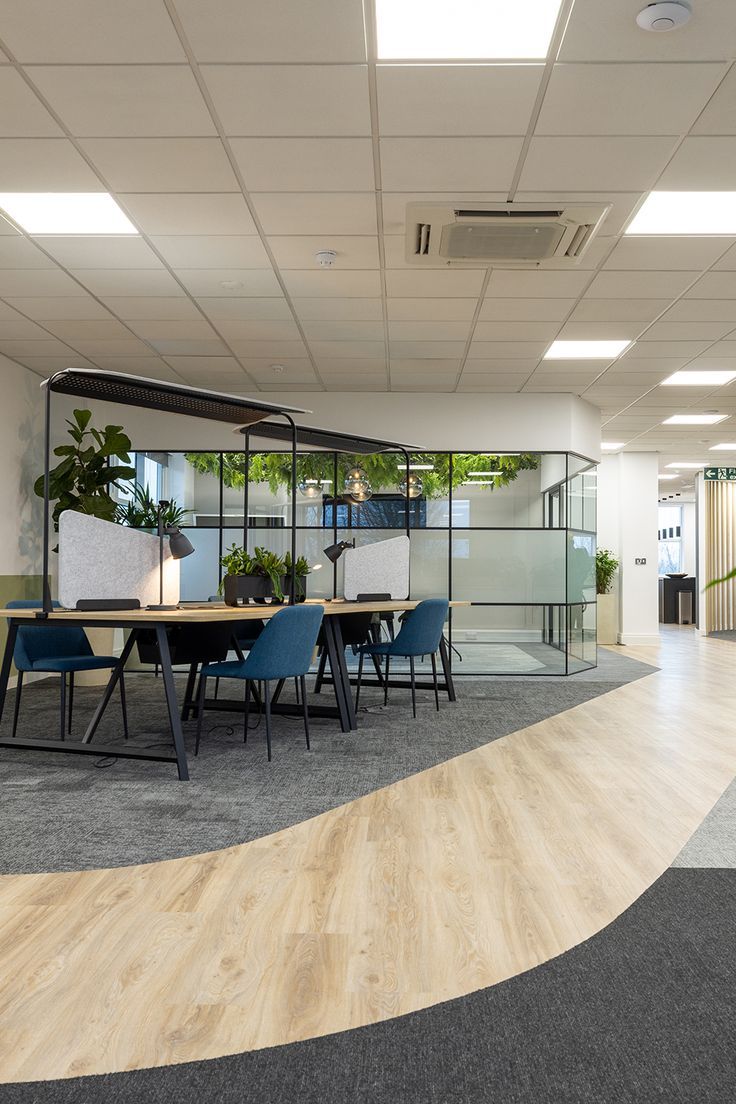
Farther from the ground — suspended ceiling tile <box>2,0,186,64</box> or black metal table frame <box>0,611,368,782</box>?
suspended ceiling tile <box>2,0,186,64</box>

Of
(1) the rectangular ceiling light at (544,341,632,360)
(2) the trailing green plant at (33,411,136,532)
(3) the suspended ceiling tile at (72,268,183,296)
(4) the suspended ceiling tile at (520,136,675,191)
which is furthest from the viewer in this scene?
(2) the trailing green plant at (33,411,136,532)

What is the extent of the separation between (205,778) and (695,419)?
8.72 m

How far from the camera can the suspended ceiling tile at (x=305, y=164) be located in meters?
4.05

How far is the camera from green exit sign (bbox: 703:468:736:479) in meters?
14.9

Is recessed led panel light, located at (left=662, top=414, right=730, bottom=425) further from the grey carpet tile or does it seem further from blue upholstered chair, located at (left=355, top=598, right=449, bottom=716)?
the grey carpet tile

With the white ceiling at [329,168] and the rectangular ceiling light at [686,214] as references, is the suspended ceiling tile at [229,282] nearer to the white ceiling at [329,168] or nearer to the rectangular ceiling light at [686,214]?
the white ceiling at [329,168]

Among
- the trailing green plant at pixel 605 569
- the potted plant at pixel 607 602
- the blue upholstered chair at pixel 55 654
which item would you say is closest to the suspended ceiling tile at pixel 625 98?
the blue upholstered chair at pixel 55 654

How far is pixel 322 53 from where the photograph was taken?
337 cm

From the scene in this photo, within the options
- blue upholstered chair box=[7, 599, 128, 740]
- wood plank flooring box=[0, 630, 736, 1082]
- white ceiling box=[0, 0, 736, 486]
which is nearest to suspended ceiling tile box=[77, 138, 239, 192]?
white ceiling box=[0, 0, 736, 486]

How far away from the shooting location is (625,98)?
3.64m

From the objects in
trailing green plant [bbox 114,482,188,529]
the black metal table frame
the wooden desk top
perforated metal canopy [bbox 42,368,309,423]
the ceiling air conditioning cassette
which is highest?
the ceiling air conditioning cassette

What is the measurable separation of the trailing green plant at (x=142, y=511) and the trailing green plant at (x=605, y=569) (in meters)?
6.70

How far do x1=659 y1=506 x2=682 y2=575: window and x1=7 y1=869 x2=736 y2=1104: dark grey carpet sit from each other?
21.6 m

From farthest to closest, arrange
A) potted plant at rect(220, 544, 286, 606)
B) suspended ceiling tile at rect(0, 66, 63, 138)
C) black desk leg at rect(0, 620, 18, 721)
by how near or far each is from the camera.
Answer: potted plant at rect(220, 544, 286, 606) < black desk leg at rect(0, 620, 18, 721) < suspended ceiling tile at rect(0, 66, 63, 138)
